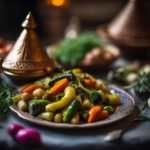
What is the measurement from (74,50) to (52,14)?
5.33 metres

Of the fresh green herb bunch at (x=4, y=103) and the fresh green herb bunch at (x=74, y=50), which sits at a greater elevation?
the fresh green herb bunch at (x=74, y=50)

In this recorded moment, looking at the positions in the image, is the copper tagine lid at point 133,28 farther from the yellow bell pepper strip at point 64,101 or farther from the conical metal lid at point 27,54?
the yellow bell pepper strip at point 64,101

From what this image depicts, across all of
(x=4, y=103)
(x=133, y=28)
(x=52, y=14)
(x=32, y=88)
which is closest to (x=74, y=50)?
(x=133, y=28)

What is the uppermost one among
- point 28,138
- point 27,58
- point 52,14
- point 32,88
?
point 52,14

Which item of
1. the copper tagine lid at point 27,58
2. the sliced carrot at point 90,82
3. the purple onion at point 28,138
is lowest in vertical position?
the purple onion at point 28,138

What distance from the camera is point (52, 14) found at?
7.55 metres

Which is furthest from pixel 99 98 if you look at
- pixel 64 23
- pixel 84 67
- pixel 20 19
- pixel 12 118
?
pixel 64 23

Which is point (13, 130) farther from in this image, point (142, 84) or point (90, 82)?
point (142, 84)

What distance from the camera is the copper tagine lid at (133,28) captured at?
2781 millimetres

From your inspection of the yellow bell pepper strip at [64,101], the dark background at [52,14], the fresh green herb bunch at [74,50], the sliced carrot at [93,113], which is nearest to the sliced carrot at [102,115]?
the sliced carrot at [93,113]

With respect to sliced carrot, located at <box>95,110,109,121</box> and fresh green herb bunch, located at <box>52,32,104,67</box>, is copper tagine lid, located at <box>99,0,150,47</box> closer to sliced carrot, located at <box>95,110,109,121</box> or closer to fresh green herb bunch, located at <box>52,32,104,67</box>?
fresh green herb bunch, located at <box>52,32,104,67</box>

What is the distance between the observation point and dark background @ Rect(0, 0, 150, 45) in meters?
5.79

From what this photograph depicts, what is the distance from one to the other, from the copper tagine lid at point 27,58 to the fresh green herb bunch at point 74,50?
2.08ft

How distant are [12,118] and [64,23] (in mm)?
6770
